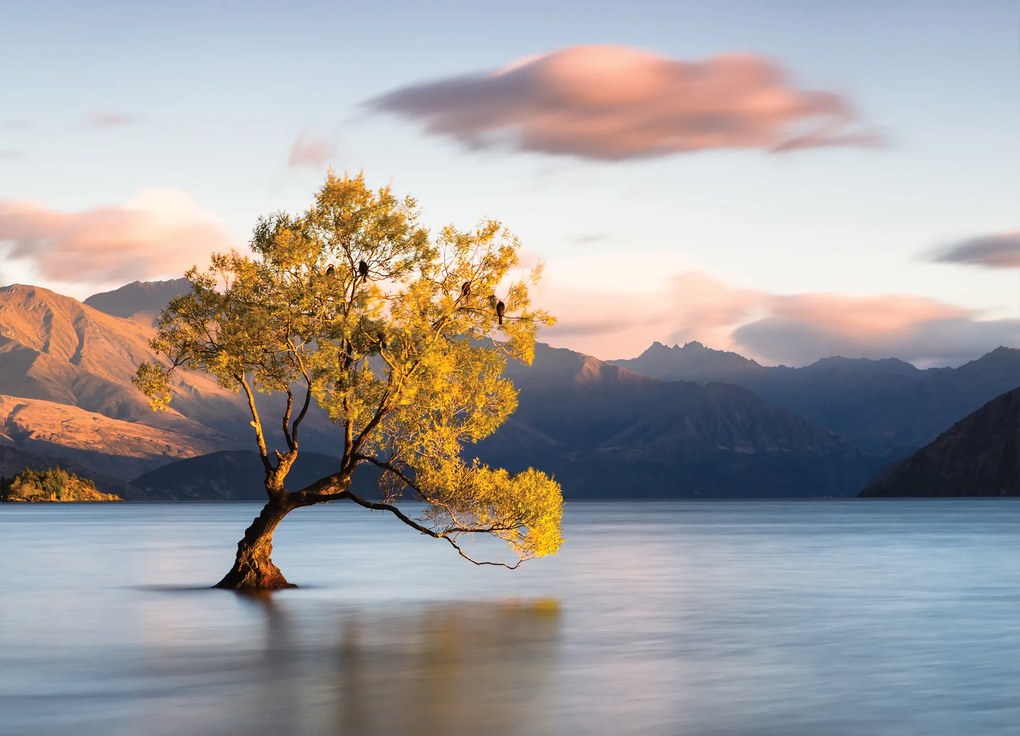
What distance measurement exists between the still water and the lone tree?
5774 millimetres

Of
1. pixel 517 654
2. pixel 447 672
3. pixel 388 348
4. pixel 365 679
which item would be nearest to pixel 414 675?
pixel 447 672

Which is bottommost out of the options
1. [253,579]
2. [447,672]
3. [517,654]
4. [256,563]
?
[517,654]

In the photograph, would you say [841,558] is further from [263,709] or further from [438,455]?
[263,709]

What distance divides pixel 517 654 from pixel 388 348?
2084cm

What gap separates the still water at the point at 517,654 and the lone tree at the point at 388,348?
18.9 feet

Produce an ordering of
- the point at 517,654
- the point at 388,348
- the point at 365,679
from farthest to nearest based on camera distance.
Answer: the point at 388,348, the point at 517,654, the point at 365,679

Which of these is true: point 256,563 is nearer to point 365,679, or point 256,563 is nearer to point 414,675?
point 414,675

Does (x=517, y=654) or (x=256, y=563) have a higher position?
(x=256, y=563)

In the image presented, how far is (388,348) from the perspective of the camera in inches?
2512

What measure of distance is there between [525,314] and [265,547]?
19.7m

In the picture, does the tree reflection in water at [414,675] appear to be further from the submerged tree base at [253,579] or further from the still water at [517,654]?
the submerged tree base at [253,579]

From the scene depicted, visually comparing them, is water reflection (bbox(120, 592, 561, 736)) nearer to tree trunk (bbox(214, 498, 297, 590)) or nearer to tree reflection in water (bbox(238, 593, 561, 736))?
tree reflection in water (bbox(238, 593, 561, 736))

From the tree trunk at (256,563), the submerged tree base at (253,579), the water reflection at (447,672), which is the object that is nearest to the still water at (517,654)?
the water reflection at (447,672)

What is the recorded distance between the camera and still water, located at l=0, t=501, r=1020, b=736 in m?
33.7
